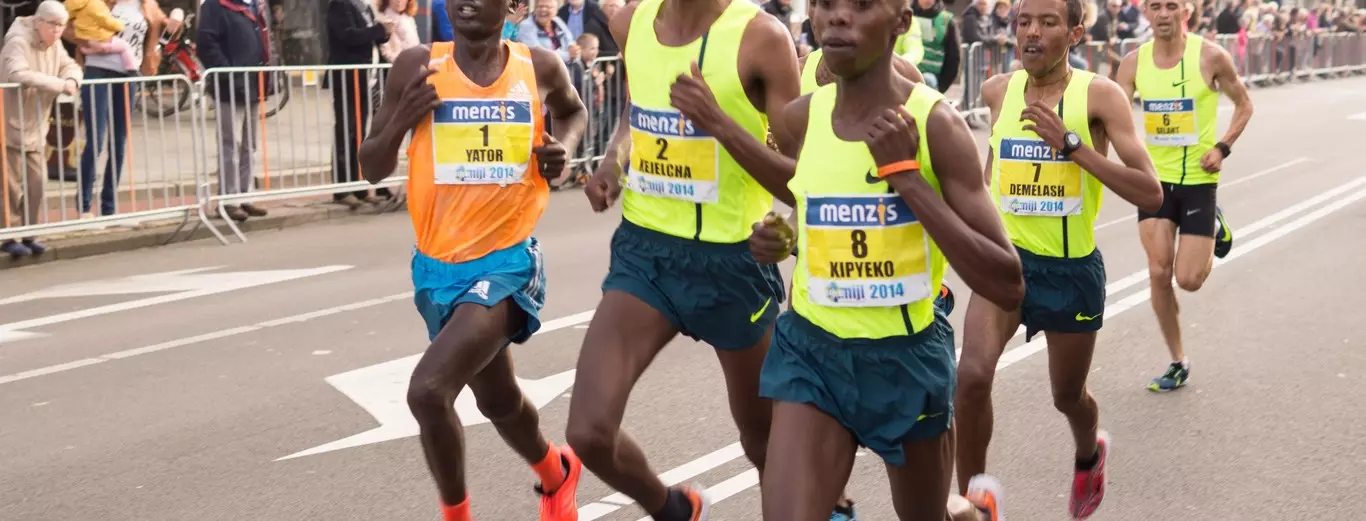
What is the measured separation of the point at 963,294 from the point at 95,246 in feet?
19.5

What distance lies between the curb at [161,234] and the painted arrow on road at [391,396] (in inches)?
173

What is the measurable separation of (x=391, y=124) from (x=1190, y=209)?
188 inches

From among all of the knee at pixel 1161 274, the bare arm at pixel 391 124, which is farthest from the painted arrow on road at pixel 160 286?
the knee at pixel 1161 274

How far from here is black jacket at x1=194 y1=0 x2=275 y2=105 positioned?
13.1m

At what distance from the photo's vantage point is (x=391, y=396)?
788cm

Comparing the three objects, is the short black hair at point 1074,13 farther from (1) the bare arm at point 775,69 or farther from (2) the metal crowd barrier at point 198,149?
(2) the metal crowd barrier at point 198,149

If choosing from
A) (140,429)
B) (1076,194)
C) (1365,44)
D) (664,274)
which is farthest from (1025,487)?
(1365,44)

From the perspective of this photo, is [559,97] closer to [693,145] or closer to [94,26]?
[693,145]

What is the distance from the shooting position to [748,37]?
16.9ft

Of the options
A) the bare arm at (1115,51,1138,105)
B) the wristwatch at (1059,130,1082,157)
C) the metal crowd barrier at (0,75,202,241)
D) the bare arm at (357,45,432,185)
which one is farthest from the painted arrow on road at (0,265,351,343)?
the wristwatch at (1059,130,1082,157)

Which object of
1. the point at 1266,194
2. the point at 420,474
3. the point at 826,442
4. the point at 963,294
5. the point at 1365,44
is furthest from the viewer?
the point at 1365,44

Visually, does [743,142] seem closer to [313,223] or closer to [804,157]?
[804,157]

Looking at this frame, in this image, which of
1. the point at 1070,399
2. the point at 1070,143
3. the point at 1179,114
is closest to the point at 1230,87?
the point at 1179,114

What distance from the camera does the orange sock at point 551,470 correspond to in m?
5.68
